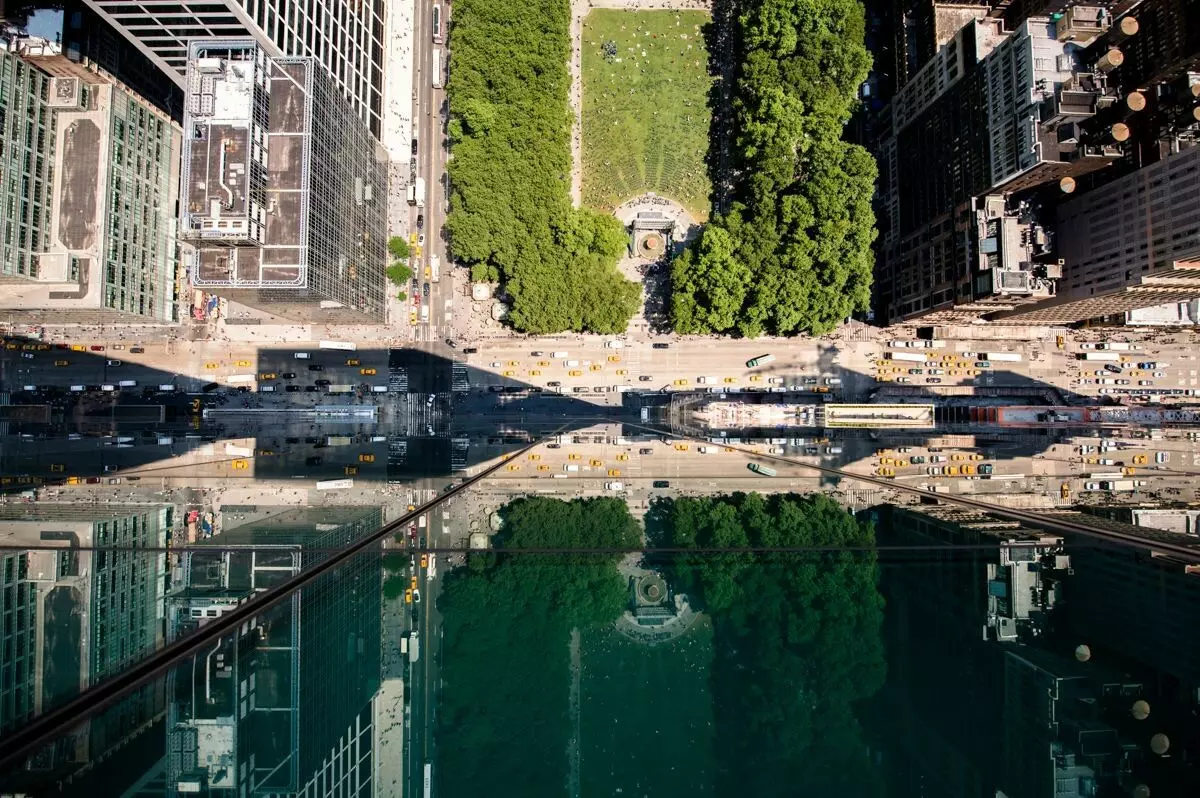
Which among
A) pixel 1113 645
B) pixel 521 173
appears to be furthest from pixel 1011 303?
pixel 1113 645

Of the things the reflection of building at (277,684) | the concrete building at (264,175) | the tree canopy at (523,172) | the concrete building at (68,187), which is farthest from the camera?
the tree canopy at (523,172)

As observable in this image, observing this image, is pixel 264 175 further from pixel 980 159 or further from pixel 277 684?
pixel 980 159

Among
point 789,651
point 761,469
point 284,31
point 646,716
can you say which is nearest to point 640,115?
point 284,31

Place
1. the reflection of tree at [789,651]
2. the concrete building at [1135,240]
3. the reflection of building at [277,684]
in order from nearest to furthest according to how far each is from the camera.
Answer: the reflection of building at [277,684]
the reflection of tree at [789,651]
the concrete building at [1135,240]

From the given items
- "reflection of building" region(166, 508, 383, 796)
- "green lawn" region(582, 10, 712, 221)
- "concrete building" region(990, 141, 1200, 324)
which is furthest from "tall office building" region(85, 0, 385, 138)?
"concrete building" region(990, 141, 1200, 324)

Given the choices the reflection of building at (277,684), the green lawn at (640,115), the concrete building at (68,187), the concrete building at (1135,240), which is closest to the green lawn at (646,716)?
the reflection of building at (277,684)

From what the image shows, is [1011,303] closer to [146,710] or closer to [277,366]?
[146,710]

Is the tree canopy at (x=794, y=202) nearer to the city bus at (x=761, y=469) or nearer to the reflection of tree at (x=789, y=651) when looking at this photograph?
the city bus at (x=761, y=469)
